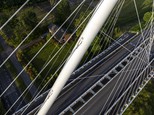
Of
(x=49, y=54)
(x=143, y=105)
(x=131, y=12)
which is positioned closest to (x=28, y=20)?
(x=49, y=54)

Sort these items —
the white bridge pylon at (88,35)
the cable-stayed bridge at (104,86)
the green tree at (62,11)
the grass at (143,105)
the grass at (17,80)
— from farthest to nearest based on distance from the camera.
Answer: the green tree at (62,11), the grass at (17,80), the grass at (143,105), the cable-stayed bridge at (104,86), the white bridge pylon at (88,35)

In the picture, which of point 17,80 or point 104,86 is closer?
point 104,86

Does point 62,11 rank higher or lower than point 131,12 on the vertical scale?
higher

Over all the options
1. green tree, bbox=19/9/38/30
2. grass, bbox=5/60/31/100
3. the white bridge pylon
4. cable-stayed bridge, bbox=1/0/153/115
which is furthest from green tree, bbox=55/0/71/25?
the white bridge pylon

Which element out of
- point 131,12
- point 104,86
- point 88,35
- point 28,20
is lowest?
point 104,86

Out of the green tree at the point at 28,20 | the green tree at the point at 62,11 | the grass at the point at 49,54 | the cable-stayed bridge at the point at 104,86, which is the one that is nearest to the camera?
the cable-stayed bridge at the point at 104,86

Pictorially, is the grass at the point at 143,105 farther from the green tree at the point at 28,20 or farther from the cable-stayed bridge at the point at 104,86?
the green tree at the point at 28,20

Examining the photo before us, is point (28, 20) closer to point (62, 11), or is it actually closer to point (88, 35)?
point (62, 11)

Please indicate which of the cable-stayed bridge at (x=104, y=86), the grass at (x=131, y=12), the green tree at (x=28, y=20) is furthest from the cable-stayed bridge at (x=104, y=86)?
the green tree at (x=28, y=20)
